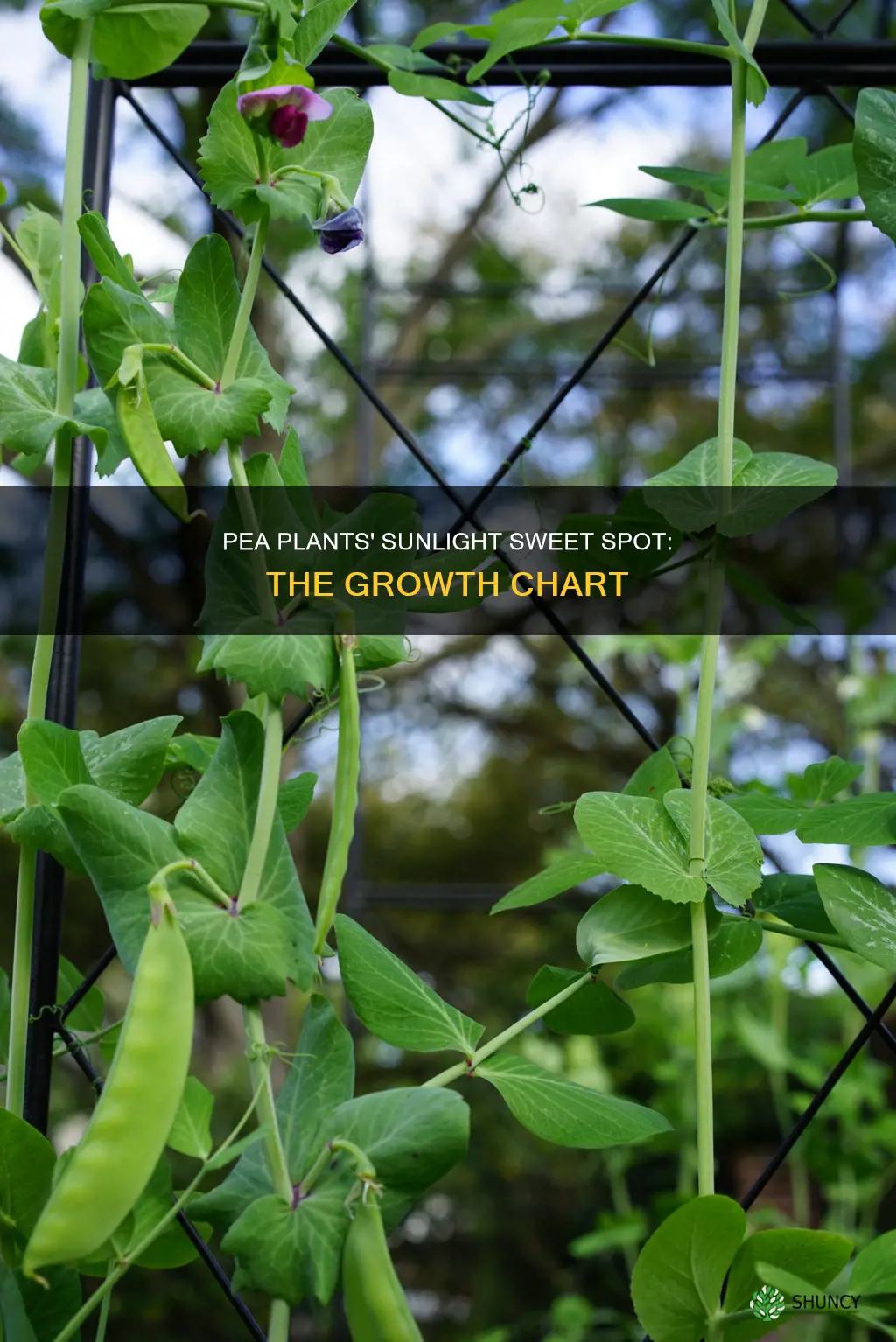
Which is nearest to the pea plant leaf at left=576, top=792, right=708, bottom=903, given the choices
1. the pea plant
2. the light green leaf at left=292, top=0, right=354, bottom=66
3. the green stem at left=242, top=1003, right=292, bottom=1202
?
the pea plant

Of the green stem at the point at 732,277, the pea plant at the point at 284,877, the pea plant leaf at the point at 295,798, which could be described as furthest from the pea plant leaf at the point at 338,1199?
the green stem at the point at 732,277

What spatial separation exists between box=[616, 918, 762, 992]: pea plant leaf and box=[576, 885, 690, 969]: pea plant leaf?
14 millimetres

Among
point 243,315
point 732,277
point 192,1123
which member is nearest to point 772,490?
point 732,277

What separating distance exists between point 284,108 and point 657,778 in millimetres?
234

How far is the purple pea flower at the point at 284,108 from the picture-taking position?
0.28 meters

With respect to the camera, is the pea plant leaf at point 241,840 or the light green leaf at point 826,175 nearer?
the pea plant leaf at point 241,840

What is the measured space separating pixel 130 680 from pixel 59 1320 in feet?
8.12

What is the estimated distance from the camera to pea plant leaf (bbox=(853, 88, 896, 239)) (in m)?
0.34

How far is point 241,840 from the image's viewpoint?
0.29 m

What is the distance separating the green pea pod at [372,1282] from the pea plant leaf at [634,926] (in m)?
0.10

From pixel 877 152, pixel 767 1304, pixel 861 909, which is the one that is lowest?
pixel 767 1304

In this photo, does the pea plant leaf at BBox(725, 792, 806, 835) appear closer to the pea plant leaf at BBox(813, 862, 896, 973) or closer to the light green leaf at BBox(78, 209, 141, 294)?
the pea plant leaf at BBox(813, 862, 896, 973)

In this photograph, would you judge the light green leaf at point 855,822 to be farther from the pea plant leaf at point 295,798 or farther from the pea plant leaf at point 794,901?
the pea plant leaf at point 295,798

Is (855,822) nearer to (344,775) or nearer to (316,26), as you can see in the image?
(344,775)
